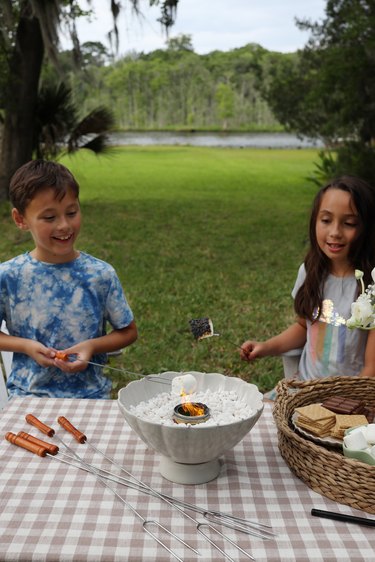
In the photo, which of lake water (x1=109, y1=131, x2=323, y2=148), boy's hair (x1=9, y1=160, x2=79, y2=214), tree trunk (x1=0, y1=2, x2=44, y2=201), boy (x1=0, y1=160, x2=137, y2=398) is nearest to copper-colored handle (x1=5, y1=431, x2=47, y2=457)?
boy (x1=0, y1=160, x2=137, y2=398)

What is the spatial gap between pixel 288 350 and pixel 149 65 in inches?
1241

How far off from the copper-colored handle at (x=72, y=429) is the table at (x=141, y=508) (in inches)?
0.7

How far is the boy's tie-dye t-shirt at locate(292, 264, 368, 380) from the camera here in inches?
91.4

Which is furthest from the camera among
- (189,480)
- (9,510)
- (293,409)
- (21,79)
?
(21,79)

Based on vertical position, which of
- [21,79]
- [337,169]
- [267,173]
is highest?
[21,79]

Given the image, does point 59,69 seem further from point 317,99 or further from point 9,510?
point 9,510

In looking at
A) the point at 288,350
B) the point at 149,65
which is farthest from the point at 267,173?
A: the point at 288,350

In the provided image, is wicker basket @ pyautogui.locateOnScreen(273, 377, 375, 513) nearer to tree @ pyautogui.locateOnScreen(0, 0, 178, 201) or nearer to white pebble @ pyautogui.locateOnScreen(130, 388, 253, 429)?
white pebble @ pyautogui.locateOnScreen(130, 388, 253, 429)

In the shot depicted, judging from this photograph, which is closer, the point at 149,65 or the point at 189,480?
the point at 189,480

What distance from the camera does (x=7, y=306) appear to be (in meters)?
2.21

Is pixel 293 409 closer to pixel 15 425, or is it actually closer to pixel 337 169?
pixel 15 425

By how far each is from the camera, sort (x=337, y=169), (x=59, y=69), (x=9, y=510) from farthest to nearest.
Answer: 1. (x=337, y=169)
2. (x=59, y=69)
3. (x=9, y=510)

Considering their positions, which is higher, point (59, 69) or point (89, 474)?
point (59, 69)

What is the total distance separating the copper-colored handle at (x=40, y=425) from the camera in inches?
63.3
